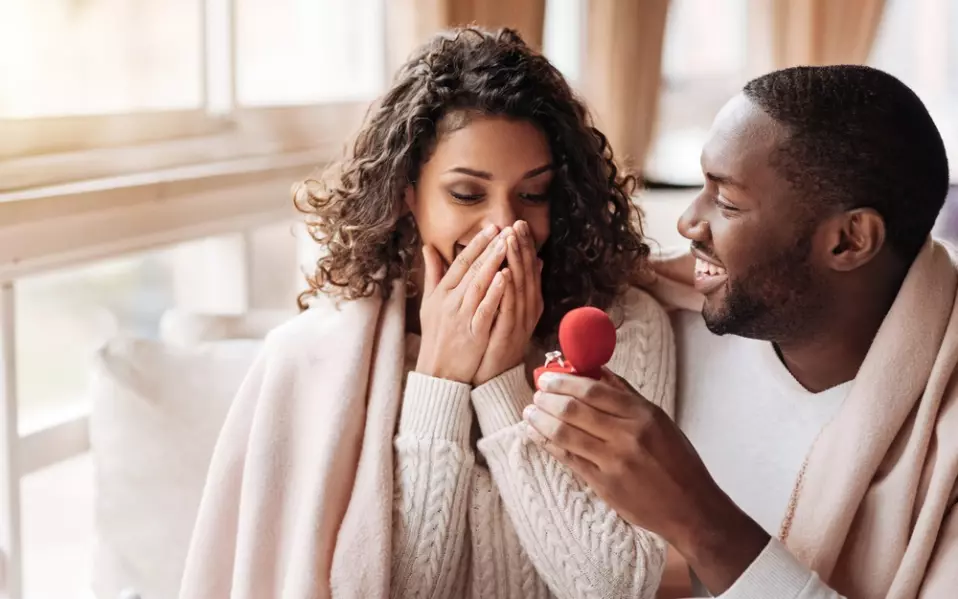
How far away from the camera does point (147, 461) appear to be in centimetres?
161

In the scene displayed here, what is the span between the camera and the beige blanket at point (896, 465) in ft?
4.01

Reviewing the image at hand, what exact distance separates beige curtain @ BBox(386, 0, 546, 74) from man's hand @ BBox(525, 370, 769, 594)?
1253 mm

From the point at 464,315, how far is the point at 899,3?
1.84 m

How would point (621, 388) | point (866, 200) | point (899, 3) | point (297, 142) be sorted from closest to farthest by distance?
point (621, 388)
point (866, 200)
point (297, 142)
point (899, 3)

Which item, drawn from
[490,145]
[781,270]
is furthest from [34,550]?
[781,270]

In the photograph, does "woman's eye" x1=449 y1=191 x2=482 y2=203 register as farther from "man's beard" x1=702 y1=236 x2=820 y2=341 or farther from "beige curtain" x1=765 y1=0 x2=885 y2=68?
"beige curtain" x1=765 y1=0 x2=885 y2=68

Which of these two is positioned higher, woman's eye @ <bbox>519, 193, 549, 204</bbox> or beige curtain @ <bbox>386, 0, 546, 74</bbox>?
beige curtain @ <bbox>386, 0, 546, 74</bbox>

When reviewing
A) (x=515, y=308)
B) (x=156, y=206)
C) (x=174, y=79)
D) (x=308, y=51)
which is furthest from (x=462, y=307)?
(x=308, y=51)

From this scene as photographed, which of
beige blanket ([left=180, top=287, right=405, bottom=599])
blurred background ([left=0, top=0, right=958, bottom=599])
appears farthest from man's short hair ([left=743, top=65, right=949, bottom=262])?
beige blanket ([left=180, top=287, right=405, bottom=599])

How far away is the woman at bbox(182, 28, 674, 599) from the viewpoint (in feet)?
4.47

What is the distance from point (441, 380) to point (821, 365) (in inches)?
19.3

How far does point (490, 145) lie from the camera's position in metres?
1.39

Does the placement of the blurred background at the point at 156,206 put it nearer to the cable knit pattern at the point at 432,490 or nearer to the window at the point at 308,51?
the window at the point at 308,51

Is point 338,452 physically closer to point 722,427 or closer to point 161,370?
point 161,370
